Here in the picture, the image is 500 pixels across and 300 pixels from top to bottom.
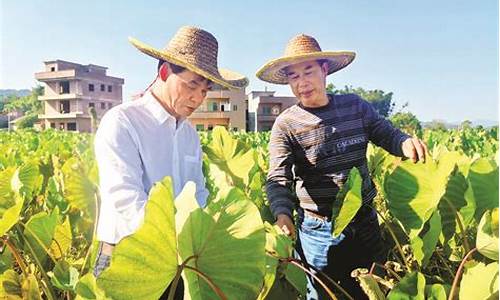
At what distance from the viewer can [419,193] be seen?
1002 mm

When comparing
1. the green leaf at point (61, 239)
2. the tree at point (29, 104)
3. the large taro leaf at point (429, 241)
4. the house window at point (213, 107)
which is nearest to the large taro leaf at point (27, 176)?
the green leaf at point (61, 239)

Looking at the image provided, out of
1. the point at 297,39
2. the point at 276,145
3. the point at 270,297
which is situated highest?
the point at 297,39

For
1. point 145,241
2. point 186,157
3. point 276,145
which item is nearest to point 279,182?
point 276,145

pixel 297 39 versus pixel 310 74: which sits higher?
pixel 297 39

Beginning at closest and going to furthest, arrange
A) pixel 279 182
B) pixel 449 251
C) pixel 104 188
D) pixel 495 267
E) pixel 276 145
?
pixel 495 267, pixel 104 188, pixel 449 251, pixel 279 182, pixel 276 145

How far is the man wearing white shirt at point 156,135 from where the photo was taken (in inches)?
41.9

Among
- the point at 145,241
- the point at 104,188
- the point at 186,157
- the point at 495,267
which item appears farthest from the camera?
the point at 186,157

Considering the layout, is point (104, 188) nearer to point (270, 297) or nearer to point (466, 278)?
point (270, 297)

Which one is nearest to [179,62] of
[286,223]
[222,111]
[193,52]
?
[193,52]

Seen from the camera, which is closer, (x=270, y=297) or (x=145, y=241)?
(x=145, y=241)

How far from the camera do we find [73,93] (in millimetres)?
37219

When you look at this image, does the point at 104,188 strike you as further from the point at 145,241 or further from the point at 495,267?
the point at 495,267

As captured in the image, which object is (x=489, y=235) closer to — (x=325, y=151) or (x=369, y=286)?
(x=369, y=286)

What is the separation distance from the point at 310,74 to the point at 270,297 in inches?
32.4
